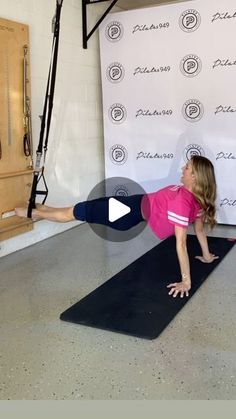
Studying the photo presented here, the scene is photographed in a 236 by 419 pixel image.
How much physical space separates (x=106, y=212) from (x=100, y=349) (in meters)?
1.45

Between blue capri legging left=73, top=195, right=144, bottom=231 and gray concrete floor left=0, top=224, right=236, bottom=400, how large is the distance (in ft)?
1.29

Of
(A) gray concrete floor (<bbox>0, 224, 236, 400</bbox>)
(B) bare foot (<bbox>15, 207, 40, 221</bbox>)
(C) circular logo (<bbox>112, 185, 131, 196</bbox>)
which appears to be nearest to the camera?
(A) gray concrete floor (<bbox>0, 224, 236, 400</bbox>)

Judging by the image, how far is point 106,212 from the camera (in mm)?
3488

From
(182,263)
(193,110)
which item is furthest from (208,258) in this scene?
(193,110)

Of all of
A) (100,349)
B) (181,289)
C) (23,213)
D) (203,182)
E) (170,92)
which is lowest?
(100,349)

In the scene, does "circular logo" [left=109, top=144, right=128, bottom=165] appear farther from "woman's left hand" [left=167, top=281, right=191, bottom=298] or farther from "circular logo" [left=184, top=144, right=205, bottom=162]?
"woman's left hand" [left=167, top=281, right=191, bottom=298]

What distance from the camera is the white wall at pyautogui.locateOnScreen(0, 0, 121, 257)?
159 inches

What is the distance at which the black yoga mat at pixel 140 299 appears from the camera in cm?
248

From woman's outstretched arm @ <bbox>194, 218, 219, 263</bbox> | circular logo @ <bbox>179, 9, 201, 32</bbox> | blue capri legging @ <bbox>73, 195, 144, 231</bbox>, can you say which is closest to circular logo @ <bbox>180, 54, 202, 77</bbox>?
circular logo @ <bbox>179, 9, 201, 32</bbox>

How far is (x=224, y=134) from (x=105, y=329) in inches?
115

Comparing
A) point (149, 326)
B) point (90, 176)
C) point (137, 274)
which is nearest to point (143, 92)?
point (90, 176)

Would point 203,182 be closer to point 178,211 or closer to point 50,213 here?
point 178,211

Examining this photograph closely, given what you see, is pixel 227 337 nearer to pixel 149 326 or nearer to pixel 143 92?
pixel 149 326

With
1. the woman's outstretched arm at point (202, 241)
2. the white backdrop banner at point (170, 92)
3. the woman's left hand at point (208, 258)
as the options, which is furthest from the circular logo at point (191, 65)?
the woman's left hand at point (208, 258)
